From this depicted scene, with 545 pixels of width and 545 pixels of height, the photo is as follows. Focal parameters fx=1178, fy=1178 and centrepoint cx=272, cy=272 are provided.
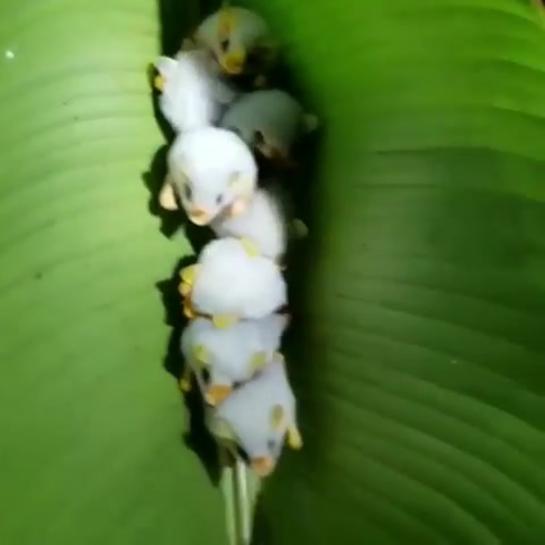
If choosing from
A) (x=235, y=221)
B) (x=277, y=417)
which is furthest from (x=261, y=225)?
(x=277, y=417)

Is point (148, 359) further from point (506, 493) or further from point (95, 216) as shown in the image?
point (506, 493)

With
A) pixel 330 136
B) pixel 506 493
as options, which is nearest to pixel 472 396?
pixel 506 493

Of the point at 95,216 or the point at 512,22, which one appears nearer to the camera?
the point at 512,22

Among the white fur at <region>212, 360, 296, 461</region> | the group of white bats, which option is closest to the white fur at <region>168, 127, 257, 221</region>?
the group of white bats

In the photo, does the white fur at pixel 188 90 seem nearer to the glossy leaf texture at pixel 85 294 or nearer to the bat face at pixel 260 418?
the glossy leaf texture at pixel 85 294

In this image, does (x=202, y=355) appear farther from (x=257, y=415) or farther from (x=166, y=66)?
(x=166, y=66)

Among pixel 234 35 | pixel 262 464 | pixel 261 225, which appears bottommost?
pixel 262 464

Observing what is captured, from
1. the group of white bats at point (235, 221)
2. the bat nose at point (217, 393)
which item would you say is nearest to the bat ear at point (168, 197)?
the group of white bats at point (235, 221)
